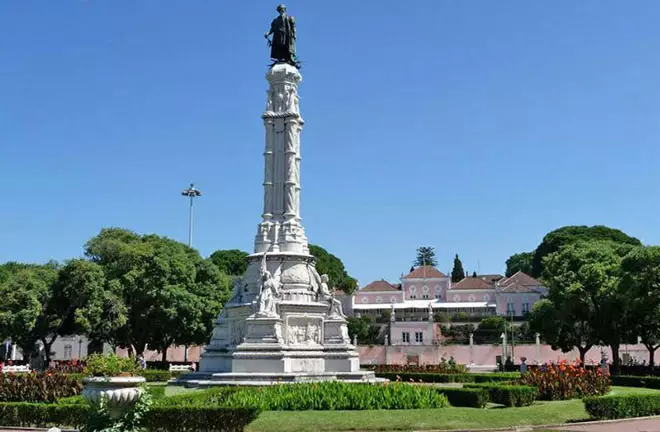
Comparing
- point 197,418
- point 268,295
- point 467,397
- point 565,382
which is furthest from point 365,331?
point 197,418

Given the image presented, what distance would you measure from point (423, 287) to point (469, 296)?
6.94m

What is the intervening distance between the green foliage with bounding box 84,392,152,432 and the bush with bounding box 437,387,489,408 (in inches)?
487

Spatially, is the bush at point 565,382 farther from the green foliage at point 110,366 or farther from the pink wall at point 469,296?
the pink wall at point 469,296

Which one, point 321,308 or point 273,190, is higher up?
point 273,190

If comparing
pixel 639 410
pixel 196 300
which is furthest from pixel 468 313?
pixel 639 410

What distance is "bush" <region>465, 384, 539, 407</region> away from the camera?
884 inches

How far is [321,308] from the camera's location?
33.1 meters

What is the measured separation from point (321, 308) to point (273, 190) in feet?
22.7

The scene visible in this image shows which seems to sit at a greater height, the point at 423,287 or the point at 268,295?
the point at 423,287

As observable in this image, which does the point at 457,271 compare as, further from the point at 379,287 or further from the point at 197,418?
the point at 197,418

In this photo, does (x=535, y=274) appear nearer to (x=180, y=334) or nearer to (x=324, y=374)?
(x=180, y=334)

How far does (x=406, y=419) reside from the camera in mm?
18172

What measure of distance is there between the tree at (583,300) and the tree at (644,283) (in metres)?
1.85

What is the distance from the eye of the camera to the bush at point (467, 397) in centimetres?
2244
